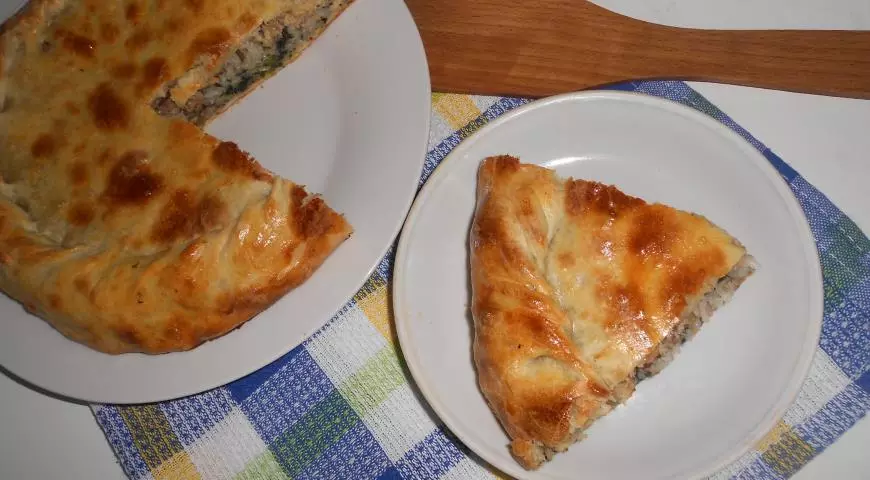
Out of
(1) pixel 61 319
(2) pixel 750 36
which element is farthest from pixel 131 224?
(2) pixel 750 36

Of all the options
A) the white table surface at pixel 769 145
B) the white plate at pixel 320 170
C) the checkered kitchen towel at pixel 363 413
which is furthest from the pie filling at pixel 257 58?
the white table surface at pixel 769 145

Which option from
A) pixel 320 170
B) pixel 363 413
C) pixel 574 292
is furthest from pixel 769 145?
pixel 363 413

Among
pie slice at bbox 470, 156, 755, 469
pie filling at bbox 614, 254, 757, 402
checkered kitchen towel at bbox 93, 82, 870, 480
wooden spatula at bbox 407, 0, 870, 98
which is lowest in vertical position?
checkered kitchen towel at bbox 93, 82, 870, 480

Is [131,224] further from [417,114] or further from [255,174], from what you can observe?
[417,114]

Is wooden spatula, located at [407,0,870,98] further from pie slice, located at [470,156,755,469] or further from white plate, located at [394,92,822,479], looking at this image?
pie slice, located at [470,156,755,469]

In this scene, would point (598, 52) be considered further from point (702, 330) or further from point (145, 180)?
point (145, 180)

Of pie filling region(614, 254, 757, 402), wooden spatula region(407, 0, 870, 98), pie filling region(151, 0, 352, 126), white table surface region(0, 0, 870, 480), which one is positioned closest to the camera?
pie filling region(614, 254, 757, 402)

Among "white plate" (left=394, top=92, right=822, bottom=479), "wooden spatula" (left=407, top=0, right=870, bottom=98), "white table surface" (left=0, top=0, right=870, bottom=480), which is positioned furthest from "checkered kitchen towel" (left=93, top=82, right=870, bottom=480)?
"wooden spatula" (left=407, top=0, right=870, bottom=98)

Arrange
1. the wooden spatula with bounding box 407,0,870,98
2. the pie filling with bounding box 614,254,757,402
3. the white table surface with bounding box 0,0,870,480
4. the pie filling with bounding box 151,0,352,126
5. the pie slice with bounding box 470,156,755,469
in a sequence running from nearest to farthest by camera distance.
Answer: the pie slice with bounding box 470,156,755,469, the pie filling with bounding box 614,254,757,402, the white table surface with bounding box 0,0,870,480, the wooden spatula with bounding box 407,0,870,98, the pie filling with bounding box 151,0,352,126
